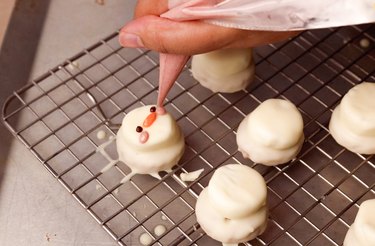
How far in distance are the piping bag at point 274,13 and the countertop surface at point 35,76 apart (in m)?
0.43

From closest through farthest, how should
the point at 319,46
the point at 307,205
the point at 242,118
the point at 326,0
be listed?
the point at 326,0 → the point at 307,205 → the point at 242,118 → the point at 319,46

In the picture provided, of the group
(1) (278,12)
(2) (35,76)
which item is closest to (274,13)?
(1) (278,12)

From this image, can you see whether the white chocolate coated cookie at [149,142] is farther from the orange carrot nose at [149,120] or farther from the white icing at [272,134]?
the white icing at [272,134]

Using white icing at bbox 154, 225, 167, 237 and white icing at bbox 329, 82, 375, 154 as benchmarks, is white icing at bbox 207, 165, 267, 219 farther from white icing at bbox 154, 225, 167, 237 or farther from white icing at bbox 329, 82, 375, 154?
white icing at bbox 329, 82, 375, 154

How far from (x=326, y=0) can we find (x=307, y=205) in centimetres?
39

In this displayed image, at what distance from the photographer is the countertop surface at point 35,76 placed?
118cm

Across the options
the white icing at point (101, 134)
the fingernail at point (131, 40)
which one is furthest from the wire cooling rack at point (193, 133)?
the fingernail at point (131, 40)

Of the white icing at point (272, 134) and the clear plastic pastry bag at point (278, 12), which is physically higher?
the clear plastic pastry bag at point (278, 12)

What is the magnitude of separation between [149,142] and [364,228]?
0.42 meters

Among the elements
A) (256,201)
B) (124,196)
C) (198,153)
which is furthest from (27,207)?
(256,201)

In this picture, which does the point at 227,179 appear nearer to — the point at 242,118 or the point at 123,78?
the point at 242,118

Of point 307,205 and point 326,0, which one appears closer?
point 326,0

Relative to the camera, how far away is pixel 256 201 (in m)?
1.06

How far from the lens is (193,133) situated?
1.28 metres
